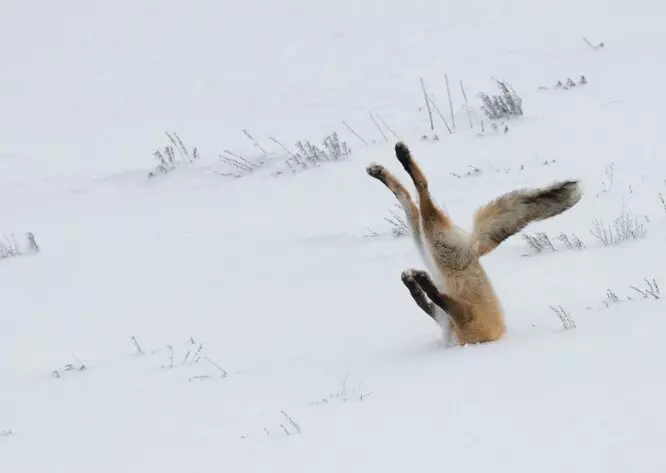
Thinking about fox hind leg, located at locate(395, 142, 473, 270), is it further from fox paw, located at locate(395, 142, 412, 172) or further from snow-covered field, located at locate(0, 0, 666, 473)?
snow-covered field, located at locate(0, 0, 666, 473)

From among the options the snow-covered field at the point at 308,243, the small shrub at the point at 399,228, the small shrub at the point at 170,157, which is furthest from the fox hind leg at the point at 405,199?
the small shrub at the point at 170,157

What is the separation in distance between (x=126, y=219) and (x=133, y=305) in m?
2.29

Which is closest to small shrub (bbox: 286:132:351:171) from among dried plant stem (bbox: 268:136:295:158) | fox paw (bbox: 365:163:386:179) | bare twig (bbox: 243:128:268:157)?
dried plant stem (bbox: 268:136:295:158)

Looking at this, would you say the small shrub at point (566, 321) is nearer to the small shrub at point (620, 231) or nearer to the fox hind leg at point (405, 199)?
the fox hind leg at point (405, 199)

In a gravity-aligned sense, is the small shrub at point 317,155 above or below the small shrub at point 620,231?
below

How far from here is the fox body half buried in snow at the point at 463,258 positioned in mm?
5324

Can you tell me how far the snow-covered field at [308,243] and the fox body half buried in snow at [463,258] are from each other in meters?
0.25

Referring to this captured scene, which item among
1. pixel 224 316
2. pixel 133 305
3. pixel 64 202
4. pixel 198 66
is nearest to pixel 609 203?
pixel 224 316

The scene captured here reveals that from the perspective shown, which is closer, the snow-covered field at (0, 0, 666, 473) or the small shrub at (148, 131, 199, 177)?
the snow-covered field at (0, 0, 666, 473)

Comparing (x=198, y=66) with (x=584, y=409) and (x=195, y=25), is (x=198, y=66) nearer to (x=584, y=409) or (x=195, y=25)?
(x=195, y=25)

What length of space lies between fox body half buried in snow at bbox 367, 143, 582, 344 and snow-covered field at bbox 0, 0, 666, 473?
247 mm

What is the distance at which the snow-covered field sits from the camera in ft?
13.3

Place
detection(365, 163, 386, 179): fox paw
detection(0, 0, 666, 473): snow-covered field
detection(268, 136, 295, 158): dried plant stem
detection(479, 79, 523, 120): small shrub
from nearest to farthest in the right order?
detection(0, 0, 666, 473): snow-covered field
detection(365, 163, 386, 179): fox paw
detection(479, 79, 523, 120): small shrub
detection(268, 136, 295, 158): dried plant stem

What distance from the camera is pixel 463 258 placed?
18.0ft
